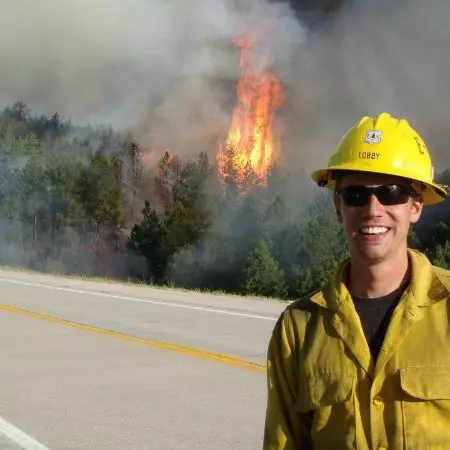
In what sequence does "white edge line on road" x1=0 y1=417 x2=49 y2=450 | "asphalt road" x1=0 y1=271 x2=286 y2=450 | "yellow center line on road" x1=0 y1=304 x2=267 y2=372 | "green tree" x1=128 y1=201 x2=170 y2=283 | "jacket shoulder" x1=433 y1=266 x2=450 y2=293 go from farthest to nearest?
"green tree" x1=128 y1=201 x2=170 y2=283
"yellow center line on road" x1=0 y1=304 x2=267 y2=372
"asphalt road" x1=0 y1=271 x2=286 y2=450
"white edge line on road" x1=0 y1=417 x2=49 y2=450
"jacket shoulder" x1=433 y1=266 x2=450 y2=293

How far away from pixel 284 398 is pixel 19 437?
374cm

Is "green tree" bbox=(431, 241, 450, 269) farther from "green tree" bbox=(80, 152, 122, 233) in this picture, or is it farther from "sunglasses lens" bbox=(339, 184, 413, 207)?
"sunglasses lens" bbox=(339, 184, 413, 207)

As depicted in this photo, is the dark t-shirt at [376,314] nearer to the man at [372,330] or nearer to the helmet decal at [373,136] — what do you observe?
the man at [372,330]

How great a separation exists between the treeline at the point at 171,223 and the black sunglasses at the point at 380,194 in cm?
4257

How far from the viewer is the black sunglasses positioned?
1.96 metres

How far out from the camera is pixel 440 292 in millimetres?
1881

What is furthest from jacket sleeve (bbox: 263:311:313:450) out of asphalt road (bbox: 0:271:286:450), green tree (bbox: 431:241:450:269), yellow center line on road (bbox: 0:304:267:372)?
green tree (bbox: 431:241:450:269)

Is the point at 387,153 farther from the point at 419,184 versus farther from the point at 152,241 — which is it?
the point at 152,241

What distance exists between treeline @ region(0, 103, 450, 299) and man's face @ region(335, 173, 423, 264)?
140ft

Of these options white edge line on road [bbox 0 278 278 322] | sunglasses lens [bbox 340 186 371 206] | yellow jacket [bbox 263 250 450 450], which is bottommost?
white edge line on road [bbox 0 278 278 322]

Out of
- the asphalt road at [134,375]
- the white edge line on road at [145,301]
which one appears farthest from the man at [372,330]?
the white edge line on road at [145,301]

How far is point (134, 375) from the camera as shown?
746 cm

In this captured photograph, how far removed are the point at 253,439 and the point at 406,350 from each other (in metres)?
3.57

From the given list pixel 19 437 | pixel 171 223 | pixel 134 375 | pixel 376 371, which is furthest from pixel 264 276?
pixel 376 371
